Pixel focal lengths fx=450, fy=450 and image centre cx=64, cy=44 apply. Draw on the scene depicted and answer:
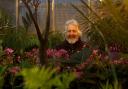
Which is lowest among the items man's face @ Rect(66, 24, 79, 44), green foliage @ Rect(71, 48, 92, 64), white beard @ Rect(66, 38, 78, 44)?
white beard @ Rect(66, 38, 78, 44)

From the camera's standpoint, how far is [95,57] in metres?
2.56

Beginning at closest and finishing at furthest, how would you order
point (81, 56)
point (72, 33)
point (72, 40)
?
1. point (81, 56)
2. point (72, 40)
3. point (72, 33)

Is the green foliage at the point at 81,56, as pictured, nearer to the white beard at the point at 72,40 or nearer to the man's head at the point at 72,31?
the white beard at the point at 72,40

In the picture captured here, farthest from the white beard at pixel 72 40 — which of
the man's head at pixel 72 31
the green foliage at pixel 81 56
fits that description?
the green foliage at pixel 81 56

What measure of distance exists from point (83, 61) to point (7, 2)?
1152cm

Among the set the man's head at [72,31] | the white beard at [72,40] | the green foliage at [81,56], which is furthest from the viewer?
the man's head at [72,31]

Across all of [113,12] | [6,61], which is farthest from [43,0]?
[113,12]

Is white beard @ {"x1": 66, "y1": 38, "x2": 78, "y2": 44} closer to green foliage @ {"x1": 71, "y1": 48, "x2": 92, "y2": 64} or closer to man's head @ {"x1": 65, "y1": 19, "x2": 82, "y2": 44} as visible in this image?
man's head @ {"x1": 65, "y1": 19, "x2": 82, "y2": 44}

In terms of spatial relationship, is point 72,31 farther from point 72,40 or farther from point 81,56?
point 81,56

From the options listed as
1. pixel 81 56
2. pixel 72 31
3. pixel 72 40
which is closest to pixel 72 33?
pixel 72 31

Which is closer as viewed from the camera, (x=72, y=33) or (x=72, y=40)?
(x=72, y=40)

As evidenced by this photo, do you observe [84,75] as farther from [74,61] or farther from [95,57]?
[95,57]

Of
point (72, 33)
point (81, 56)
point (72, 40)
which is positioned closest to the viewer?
point (81, 56)

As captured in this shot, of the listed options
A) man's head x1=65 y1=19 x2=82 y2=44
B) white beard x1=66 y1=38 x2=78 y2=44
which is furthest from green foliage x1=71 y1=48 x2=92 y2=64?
man's head x1=65 y1=19 x2=82 y2=44
